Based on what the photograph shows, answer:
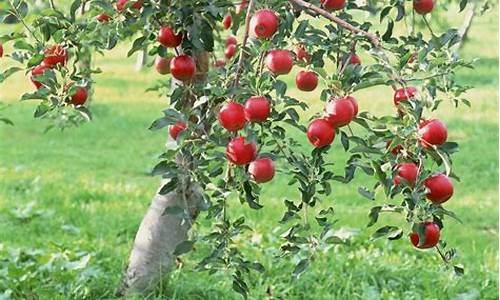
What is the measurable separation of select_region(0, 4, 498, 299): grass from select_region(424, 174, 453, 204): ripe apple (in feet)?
2.41

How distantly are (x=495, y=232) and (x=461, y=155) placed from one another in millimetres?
2215

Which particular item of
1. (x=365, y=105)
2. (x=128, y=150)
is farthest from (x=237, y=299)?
(x=365, y=105)

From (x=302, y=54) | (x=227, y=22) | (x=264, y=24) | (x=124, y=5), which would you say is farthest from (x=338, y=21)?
(x=227, y=22)

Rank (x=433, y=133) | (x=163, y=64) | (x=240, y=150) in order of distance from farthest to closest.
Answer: (x=163, y=64), (x=240, y=150), (x=433, y=133)

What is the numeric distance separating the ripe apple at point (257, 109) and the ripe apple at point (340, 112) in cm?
12

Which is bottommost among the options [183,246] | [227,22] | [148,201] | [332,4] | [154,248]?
[148,201]

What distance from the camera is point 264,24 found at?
1.74 m

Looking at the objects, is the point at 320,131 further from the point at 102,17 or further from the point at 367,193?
the point at 102,17

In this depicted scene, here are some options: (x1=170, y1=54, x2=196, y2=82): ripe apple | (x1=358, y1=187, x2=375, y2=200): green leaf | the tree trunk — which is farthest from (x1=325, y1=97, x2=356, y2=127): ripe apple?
the tree trunk

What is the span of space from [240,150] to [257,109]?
0.31ft

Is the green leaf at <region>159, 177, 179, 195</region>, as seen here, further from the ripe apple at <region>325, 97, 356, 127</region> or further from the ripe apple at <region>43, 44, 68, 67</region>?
the ripe apple at <region>325, 97, 356, 127</region>

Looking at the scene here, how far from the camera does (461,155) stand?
24.8 ft

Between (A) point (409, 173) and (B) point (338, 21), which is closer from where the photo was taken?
(A) point (409, 173)

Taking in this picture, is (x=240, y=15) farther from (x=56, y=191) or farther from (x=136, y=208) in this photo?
(x=56, y=191)
